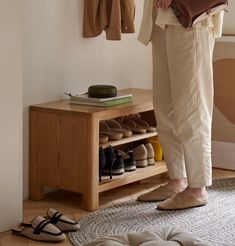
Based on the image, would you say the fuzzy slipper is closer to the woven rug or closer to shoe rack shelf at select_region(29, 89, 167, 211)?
the woven rug

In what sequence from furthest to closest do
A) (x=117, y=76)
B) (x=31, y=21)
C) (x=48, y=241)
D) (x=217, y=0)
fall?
(x=117, y=76) < (x=31, y=21) < (x=217, y=0) < (x=48, y=241)

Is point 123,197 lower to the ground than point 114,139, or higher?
lower

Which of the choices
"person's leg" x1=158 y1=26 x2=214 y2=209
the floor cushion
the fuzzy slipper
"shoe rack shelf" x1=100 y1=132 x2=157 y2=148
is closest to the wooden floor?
the fuzzy slipper

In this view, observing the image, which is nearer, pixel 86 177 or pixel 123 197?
pixel 86 177

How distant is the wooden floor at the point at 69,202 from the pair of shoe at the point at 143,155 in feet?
0.40

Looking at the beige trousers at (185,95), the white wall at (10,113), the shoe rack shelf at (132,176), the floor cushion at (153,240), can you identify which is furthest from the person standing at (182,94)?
the floor cushion at (153,240)

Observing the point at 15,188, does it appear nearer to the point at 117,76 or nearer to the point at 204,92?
the point at 204,92

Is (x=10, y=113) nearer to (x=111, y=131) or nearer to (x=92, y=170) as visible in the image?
(x=92, y=170)

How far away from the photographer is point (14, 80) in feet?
9.02

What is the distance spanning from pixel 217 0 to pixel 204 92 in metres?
0.43

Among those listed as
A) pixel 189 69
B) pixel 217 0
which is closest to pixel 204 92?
pixel 189 69

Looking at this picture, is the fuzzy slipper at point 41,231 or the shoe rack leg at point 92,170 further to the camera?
the shoe rack leg at point 92,170

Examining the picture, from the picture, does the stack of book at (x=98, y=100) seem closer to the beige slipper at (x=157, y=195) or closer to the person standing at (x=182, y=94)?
the person standing at (x=182, y=94)

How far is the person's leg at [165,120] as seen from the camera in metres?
3.16
